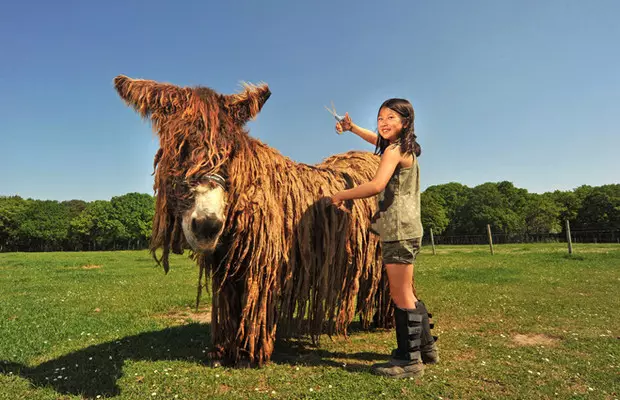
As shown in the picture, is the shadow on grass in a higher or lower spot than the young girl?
lower

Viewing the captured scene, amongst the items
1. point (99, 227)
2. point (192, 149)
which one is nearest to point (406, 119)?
point (192, 149)

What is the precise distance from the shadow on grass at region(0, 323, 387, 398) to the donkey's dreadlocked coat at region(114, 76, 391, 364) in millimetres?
369

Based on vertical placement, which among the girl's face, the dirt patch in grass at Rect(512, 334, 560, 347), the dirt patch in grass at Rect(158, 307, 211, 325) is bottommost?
the dirt patch in grass at Rect(512, 334, 560, 347)

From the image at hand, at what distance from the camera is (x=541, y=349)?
4.30 meters

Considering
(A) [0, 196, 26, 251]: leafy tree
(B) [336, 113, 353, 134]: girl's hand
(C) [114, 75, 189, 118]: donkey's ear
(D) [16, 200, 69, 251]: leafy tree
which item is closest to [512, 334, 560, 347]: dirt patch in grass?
(B) [336, 113, 353, 134]: girl's hand

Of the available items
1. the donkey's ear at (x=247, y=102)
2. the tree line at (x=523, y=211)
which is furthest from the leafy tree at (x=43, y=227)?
the donkey's ear at (x=247, y=102)

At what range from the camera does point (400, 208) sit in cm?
357

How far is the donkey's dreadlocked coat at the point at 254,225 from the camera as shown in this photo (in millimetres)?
3078

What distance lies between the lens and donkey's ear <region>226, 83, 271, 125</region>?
3410 millimetres

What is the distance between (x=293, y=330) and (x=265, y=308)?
0.64m

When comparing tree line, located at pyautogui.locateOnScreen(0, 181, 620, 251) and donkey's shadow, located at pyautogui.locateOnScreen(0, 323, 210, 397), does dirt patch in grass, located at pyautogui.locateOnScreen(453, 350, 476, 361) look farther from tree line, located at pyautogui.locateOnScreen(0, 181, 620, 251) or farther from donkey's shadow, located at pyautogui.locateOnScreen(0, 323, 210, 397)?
tree line, located at pyautogui.locateOnScreen(0, 181, 620, 251)

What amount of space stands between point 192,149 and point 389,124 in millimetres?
1996

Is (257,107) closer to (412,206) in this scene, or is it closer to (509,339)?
(412,206)

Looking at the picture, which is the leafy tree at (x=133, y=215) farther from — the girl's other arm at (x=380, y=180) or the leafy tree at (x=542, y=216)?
the girl's other arm at (x=380, y=180)
